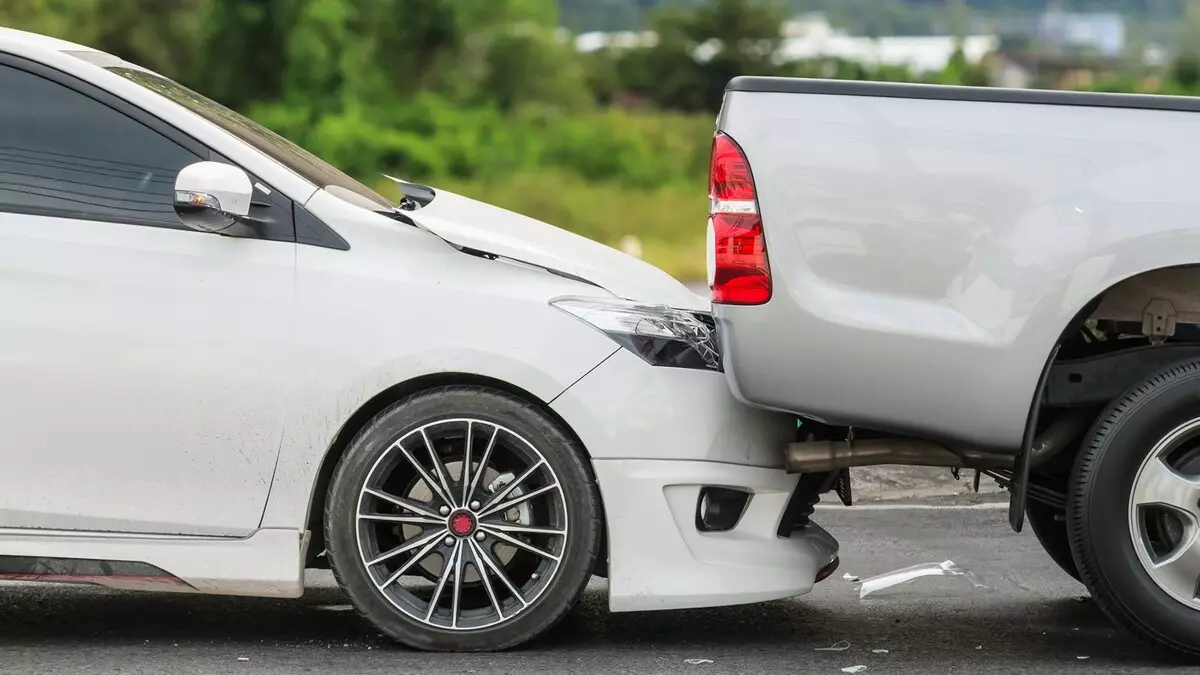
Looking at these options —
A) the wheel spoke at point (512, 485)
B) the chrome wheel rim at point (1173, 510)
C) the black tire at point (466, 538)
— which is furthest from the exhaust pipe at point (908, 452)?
the wheel spoke at point (512, 485)

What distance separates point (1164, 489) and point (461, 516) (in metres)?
1.90

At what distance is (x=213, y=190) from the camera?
4.29 m

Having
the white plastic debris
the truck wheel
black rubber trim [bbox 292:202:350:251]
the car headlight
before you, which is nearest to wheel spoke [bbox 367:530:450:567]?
the car headlight

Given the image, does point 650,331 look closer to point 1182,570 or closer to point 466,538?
point 466,538

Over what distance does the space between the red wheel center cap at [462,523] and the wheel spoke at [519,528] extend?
0.03 m

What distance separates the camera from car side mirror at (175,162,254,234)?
4.30 m

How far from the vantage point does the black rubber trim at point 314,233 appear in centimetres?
445

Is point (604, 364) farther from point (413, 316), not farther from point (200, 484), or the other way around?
point (200, 484)

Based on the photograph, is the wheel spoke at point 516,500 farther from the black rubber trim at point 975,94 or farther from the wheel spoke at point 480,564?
the black rubber trim at point 975,94

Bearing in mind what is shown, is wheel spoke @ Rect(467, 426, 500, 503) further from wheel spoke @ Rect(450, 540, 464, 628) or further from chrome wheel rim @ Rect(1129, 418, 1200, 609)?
chrome wheel rim @ Rect(1129, 418, 1200, 609)

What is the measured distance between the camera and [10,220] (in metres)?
4.41

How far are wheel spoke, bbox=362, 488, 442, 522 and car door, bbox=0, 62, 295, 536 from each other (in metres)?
0.29

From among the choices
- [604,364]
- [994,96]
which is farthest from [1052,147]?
[604,364]

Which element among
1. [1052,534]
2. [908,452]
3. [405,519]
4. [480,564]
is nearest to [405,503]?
[405,519]
